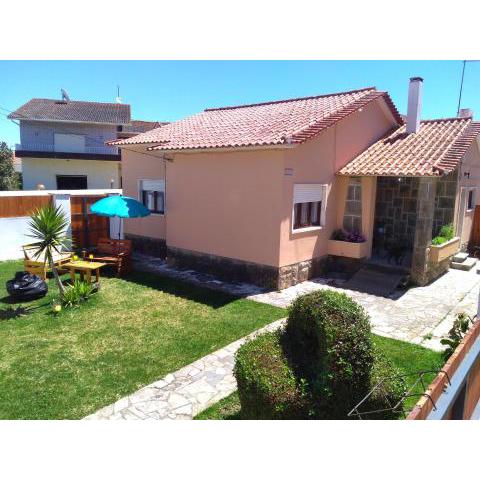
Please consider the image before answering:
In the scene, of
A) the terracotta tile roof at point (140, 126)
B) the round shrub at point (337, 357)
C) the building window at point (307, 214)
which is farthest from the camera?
the terracotta tile roof at point (140, 126)

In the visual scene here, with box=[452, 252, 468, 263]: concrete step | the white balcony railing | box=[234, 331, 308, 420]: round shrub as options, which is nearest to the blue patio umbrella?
box=[234, 331, 308, 420]: round shrub

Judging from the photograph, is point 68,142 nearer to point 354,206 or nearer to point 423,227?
point 354,206

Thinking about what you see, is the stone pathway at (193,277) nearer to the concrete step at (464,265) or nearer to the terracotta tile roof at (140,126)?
the concrete step at (464,265)

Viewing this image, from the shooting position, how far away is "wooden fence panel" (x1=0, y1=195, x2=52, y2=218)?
49.6ft

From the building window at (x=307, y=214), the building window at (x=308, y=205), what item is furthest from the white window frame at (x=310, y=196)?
the building window at (x=307, y=214)

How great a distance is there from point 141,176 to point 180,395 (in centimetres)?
1217

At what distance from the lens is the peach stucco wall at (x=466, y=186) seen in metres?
14.9

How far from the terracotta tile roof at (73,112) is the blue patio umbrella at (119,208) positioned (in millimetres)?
27194

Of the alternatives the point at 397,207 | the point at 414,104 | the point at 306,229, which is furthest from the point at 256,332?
the point at 414,104

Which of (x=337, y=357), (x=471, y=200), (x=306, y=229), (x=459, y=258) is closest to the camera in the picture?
(x=337, y=357)

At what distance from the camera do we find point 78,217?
16.6 meters

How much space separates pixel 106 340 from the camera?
8203 millimetres

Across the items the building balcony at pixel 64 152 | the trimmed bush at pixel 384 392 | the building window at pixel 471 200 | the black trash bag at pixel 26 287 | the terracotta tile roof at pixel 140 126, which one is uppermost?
the terracotta tile roof at pixel 140 126
